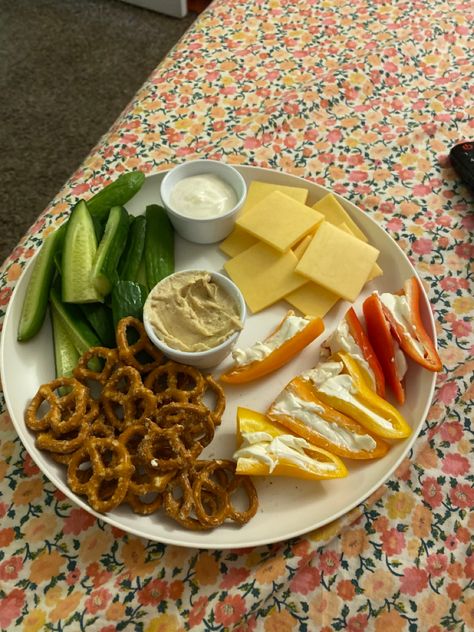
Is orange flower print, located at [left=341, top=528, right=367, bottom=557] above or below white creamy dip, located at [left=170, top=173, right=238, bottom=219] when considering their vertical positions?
below

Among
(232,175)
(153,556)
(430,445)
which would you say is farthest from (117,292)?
(430,445)

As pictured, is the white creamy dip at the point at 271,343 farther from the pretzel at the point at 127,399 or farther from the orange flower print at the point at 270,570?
the orange flower print at the point at 270,570

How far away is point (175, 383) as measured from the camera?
Answer: 1.27 m

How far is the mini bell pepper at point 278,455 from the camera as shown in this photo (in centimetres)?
115

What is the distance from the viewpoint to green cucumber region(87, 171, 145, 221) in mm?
1576

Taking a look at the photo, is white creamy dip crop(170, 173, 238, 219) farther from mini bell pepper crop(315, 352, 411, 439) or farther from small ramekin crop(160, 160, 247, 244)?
mini bell pepper crop(315, 352, 411, 439)

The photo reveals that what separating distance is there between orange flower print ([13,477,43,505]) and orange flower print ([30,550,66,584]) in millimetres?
129

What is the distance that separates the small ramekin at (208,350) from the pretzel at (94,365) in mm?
100

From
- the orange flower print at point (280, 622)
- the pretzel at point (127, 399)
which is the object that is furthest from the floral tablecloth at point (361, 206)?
the pretzel at point (127, 399)

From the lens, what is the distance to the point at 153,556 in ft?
3.93

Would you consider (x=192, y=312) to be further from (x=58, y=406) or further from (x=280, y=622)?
(x=280, y=622)

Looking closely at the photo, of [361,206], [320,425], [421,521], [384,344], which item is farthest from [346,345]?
[361,206]

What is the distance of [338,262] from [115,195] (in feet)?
2.16

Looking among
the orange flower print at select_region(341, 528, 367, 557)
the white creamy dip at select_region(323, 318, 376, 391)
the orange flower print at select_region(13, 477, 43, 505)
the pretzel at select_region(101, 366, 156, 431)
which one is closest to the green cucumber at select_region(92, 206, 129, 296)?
the pretzel at select_region(101, 366, 156, 431)
